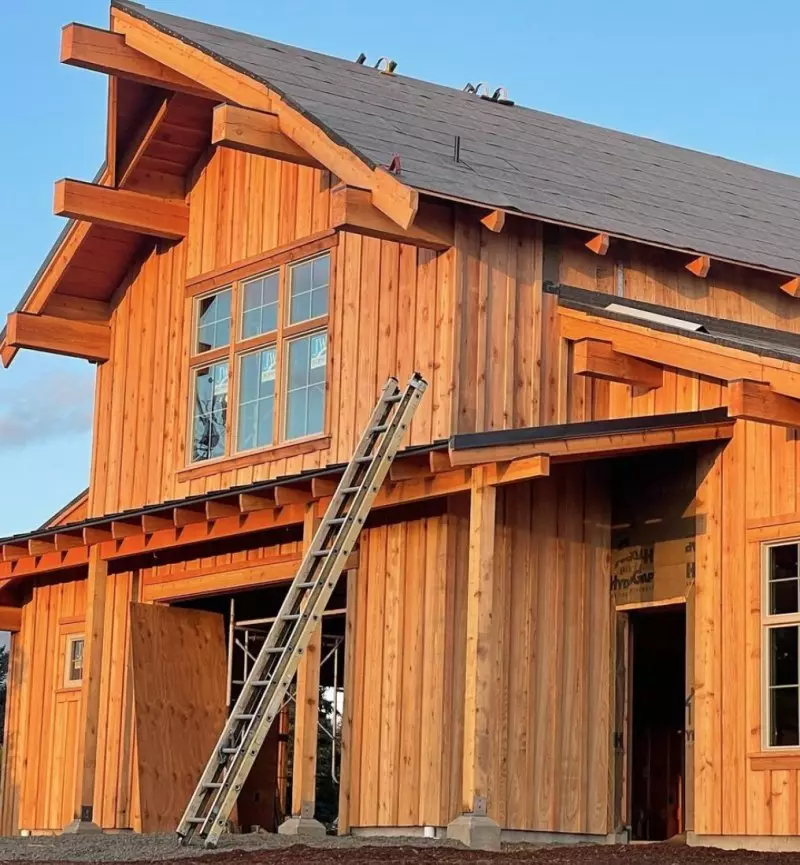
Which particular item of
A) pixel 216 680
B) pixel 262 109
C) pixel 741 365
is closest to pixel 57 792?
pixel 216 680

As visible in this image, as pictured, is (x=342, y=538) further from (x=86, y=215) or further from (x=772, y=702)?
(x=86, y=215)

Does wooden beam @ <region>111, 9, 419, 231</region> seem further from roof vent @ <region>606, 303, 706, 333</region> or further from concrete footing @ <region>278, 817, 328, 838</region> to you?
concrete footing @ <region>278, 817, 328, 838</region>

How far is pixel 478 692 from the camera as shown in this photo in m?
13.3

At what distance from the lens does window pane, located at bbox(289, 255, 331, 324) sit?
17.1 metres

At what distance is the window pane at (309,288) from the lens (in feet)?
56.2

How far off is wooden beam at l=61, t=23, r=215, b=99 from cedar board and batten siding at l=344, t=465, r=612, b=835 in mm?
5522

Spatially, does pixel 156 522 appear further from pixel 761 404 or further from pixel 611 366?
pixel 761 404

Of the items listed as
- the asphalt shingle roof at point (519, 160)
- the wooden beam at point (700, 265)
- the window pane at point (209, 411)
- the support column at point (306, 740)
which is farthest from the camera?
the window pane at point (209, 411)

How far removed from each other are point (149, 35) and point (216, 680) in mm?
6853

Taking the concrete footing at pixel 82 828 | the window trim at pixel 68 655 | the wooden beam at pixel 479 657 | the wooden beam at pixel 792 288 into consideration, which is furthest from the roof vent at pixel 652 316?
the window trim at pixel 68 655

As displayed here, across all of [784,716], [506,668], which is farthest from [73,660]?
[784,716]

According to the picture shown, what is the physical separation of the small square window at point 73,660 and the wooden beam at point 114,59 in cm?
668

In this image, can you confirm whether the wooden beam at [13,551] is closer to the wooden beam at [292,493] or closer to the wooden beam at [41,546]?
the wooden beam at [41,546]

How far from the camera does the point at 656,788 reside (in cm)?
2080
